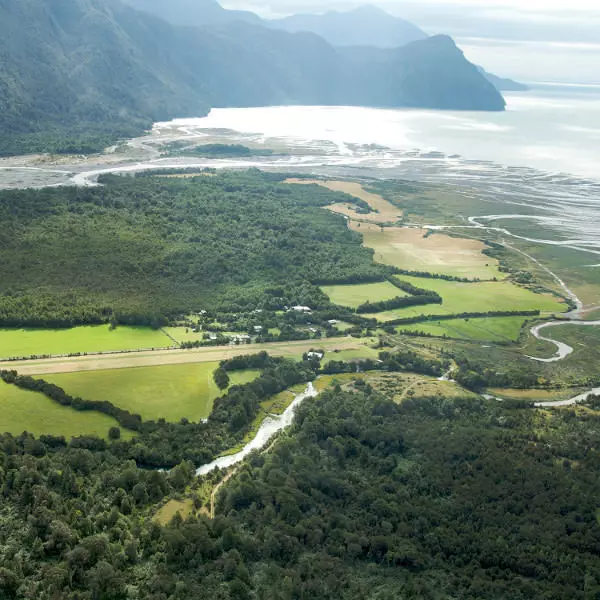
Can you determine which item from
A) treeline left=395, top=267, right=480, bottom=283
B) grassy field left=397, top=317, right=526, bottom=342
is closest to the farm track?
grassy field left=397, top=317, right=526, bottom=342

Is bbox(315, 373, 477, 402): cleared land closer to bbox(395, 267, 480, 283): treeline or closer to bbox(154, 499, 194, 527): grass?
bbox(154, 499, 194, 527): grass

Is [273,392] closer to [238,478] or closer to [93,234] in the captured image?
[238,478]

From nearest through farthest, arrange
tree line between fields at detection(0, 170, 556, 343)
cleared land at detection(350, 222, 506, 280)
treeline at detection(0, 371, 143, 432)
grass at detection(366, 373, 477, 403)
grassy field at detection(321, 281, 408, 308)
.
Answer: treeline at detection(0, 371, 143, 432), grass at detection(366, 373, 477, 403), tree line between fields at detection(0, 170, 556, 343), grassy field at detection(321, 281, 408, 308), cleared land at detection(350, 222, 506, 280)

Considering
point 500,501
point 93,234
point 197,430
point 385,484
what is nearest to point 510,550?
point 500,501

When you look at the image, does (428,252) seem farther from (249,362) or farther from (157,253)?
(249,362)

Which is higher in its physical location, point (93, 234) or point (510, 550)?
point (93, 234)

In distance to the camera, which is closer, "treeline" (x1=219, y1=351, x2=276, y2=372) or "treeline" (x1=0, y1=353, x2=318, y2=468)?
"treeline" (x1=0, y1=353, x2=318, y2=468)

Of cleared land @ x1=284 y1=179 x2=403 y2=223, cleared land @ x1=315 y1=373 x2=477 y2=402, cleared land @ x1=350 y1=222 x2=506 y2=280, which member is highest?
cleared land @ x1=284 y1=179 x2=403 y2=223

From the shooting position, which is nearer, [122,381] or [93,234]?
[122,381]
